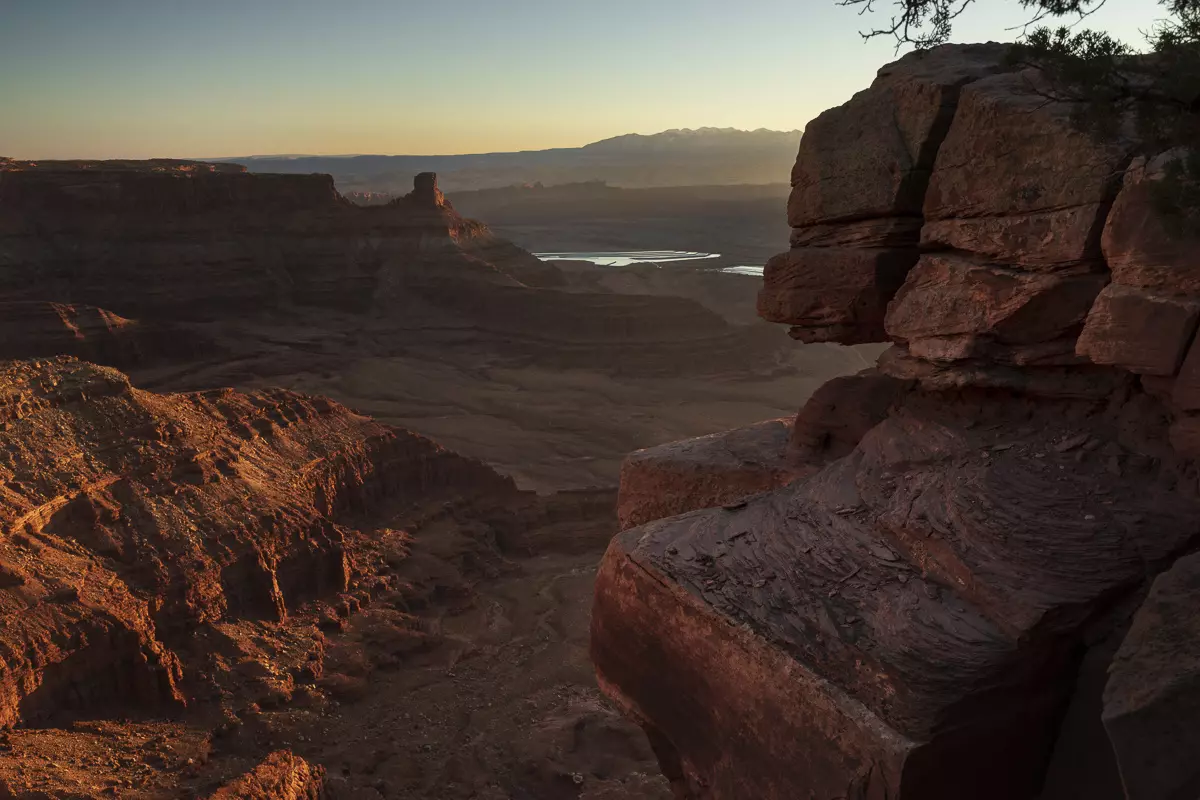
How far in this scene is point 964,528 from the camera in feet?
19.6

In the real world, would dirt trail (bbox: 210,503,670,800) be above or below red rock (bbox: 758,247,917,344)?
below

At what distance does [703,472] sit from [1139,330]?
4607 millimetres

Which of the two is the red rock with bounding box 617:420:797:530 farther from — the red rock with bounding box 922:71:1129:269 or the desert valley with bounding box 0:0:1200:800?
the red rock with bounding box 922:71:1129:269

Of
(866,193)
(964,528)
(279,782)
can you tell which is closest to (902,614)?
(964,528)

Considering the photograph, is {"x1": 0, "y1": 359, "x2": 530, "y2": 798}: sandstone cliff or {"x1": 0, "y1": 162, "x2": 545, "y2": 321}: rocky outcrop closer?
{"x1": 0, "y1": 359, "x2": 530, "y2": 798}: sandstone cliff

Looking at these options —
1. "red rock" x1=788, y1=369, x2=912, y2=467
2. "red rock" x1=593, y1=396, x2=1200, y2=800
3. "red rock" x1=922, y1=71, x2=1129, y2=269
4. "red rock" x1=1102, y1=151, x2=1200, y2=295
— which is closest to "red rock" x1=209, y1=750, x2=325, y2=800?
"red rock" x1=593, y1=396, x2=1200, y2=800

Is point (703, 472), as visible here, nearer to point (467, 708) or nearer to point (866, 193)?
point (866, 193)

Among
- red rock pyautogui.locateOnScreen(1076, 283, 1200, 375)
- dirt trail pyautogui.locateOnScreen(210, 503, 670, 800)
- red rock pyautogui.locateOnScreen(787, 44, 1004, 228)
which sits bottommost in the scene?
dirt trail pyautogui.locateOnScreen(210, 503, 670, 800)

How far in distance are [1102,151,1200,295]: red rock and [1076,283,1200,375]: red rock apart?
94 millimetres

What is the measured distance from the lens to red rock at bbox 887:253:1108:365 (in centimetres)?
615

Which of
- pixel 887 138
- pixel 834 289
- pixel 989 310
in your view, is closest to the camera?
pixel 989 310

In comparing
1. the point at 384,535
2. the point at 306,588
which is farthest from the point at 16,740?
the point at 384,535

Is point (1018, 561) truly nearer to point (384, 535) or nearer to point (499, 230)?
point (384, 535)

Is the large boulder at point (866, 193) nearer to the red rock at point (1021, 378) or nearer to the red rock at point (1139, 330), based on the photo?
the red rock at point (1021, 378)
